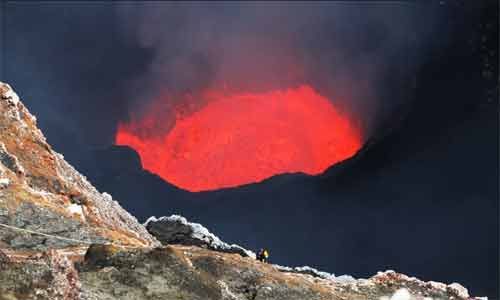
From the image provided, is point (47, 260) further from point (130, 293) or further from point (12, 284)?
point (130, 293)

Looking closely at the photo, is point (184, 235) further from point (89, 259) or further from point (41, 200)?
point (89, 259)

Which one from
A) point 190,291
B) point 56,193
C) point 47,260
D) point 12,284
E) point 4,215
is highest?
point 56,193

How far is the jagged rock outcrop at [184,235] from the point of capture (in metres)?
128

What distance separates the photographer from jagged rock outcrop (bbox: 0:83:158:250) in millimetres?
76500

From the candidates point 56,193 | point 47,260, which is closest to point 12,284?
point 47,260

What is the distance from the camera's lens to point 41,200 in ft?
Answer: 279

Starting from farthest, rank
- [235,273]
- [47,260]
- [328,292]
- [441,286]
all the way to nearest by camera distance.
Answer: [441,286] < [328,292] < [235,273] < [47,260]

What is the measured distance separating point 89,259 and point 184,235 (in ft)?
230

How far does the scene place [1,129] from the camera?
102m

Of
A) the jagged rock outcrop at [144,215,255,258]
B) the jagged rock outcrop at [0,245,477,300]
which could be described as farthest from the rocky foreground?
the jagged rock outcrop at [144,215,255,258]

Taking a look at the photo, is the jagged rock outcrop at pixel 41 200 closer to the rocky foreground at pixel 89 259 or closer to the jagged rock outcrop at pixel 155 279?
the rocky foreground at pixel 89 259

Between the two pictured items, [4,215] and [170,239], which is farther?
[170,239]

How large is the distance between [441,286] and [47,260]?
210ft

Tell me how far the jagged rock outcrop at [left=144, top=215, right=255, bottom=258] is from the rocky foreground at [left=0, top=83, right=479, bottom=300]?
1715 centimetres
